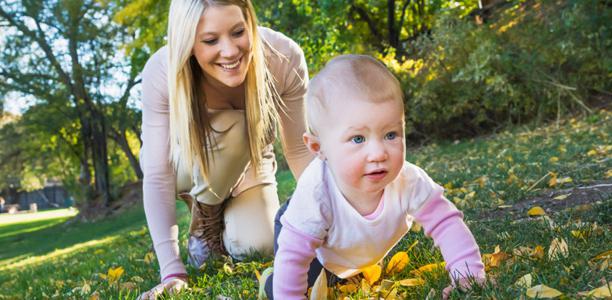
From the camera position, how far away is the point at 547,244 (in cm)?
245

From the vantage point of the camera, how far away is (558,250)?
215 centimetres

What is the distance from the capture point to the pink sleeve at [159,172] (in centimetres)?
301

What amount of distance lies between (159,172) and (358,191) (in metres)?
1.38

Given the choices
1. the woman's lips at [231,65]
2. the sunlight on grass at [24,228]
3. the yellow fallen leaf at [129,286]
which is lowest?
the sunlight on grass at [24,228]

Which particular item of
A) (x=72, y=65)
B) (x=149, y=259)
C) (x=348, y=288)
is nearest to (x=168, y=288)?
(x=348, y=288)

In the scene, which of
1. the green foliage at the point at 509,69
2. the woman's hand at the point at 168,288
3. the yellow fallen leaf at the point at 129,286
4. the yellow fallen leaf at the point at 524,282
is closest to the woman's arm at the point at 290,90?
the woman's hand at the point at 168,288

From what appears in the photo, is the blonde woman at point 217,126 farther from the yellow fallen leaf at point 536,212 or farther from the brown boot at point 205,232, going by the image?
the yellow fallen leaf at point 536,212

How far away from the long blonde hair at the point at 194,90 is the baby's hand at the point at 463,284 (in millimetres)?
1619

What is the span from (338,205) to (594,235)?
1.13 m

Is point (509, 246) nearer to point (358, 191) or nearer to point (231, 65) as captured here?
point (358, 191)

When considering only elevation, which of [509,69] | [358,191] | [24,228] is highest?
[509,69]

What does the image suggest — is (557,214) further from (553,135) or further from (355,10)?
(355,10)

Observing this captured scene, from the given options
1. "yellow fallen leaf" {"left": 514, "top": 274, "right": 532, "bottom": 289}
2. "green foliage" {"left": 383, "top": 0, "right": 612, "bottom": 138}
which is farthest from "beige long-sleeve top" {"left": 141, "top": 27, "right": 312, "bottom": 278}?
"green foliage" {"left": 383, "top": 0, "right": 612, "bottom": 138}

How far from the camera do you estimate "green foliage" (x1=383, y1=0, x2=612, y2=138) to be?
9562 millimetres
